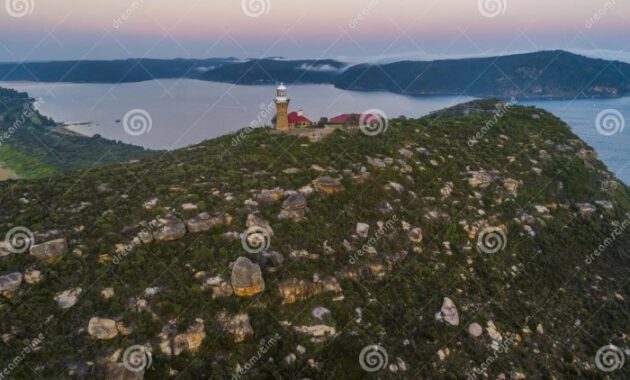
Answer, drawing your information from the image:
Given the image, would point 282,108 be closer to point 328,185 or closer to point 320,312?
point 328,185

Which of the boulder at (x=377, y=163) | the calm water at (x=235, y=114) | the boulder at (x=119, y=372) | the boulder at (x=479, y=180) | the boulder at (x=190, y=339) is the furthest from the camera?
the calm water at (x=235, y=114)

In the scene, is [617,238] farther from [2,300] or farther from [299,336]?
[2,300]

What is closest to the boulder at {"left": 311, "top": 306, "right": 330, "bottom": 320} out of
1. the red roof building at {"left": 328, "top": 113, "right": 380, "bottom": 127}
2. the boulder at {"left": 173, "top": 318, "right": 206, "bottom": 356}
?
the boulder at {"left": 173, "top": 318, "right": 206, "bottom": 356}

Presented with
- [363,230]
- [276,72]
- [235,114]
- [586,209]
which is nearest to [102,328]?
[363,230]

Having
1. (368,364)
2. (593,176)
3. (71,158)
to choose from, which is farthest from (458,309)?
(71,158)

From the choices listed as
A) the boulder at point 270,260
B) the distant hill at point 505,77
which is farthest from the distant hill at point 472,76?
the boulder at point 270,260

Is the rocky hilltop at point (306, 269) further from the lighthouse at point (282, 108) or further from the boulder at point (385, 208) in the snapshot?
the lighthouse at point (282, 108)
